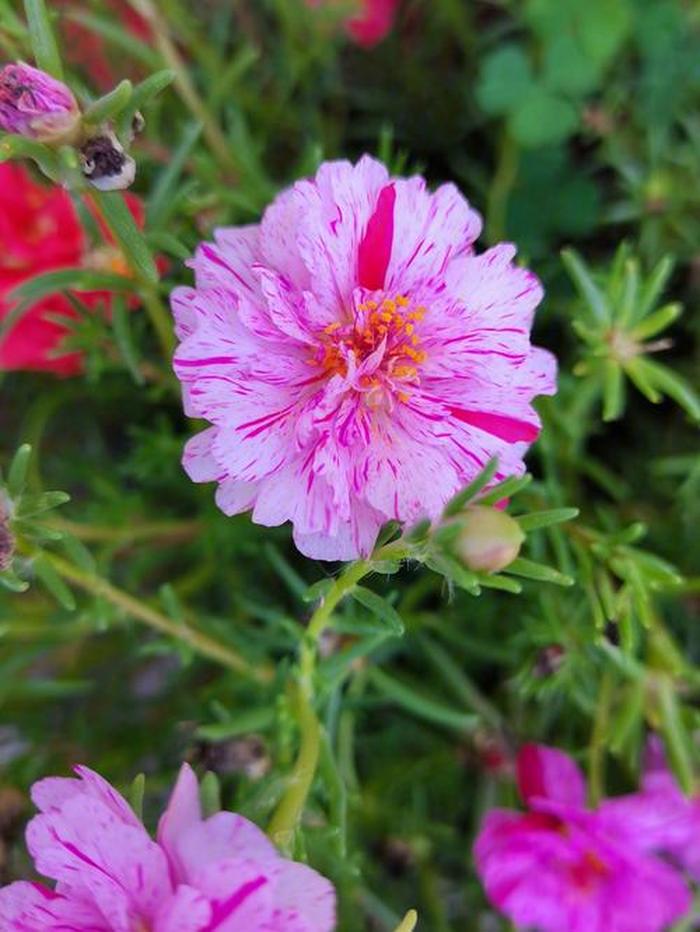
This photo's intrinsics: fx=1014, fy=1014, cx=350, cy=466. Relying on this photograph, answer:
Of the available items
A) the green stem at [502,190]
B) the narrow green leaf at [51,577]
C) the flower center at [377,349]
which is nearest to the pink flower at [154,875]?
the narrow green leaf at [51,577]

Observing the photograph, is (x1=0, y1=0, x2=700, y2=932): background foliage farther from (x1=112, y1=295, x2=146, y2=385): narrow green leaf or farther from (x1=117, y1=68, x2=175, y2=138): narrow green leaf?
(x1=117, y1=68, x2=175, y2=138): narrow green leaf

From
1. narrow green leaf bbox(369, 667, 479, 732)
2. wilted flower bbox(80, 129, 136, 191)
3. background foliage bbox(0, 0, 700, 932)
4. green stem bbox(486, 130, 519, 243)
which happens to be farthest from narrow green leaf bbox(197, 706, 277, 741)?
green stem bbox(486, 130, 519, 243)

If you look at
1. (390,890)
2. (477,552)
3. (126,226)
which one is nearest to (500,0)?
(126,226)

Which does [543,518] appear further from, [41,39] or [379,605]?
[41,39]

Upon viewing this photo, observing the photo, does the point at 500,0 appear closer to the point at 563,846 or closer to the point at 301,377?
the point at 301,377

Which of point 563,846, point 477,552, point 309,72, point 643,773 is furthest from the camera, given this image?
point 309,72

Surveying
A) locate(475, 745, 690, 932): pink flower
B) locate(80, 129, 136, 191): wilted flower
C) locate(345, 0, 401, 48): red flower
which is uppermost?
locate(345, 0, 401, 48): red flower

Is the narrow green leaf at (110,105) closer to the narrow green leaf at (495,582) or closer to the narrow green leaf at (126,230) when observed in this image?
the narrow green leaf at (126,230)
